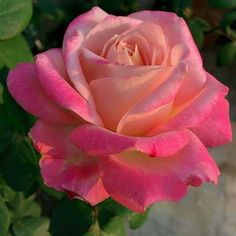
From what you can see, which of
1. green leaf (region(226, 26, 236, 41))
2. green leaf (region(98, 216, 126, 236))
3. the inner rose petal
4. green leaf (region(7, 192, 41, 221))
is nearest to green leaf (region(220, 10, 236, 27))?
green leaf (region(226, 26, 236, 41))

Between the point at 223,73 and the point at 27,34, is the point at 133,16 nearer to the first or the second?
the point at 27,34

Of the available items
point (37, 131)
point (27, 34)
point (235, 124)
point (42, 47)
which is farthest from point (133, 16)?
point (235, 124)

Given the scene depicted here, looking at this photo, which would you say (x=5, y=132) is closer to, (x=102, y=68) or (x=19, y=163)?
(x=19, y=163)

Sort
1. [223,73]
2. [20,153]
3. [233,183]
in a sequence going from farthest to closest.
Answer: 1. [223,73]
2. [233,183]
3. [20,153]

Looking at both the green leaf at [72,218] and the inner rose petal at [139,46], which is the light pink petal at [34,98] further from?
the green leaf at [72,218]

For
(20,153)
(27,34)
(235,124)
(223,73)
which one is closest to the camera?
(20,153)

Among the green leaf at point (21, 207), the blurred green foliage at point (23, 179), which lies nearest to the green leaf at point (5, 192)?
the blurred green foliage at point (23, 179)

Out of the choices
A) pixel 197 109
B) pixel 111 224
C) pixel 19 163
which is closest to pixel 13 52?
pixel 19 163

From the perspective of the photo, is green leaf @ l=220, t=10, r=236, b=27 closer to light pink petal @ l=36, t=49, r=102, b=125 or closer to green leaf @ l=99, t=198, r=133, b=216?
green leaf @ l=99, t=198, r=133, b=216
